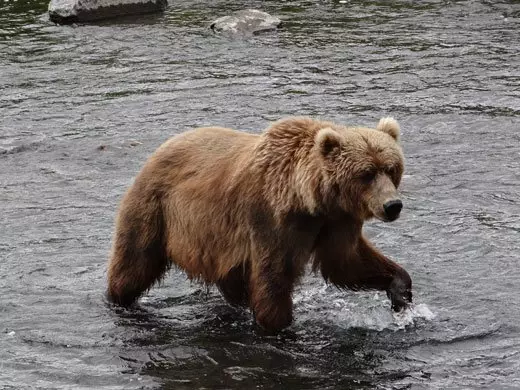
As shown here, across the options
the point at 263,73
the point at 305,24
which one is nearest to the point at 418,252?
the point at 263,73

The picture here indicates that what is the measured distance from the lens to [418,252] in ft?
27.4

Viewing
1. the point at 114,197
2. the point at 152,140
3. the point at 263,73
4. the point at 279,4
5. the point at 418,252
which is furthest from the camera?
the point at 279,4

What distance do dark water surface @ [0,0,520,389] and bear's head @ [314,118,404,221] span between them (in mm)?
1063

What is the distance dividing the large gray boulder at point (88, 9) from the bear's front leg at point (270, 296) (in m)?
10.5

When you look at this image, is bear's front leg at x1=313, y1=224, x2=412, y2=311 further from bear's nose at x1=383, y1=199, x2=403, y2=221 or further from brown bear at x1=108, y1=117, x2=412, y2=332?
bear's nose at x1=383, y1=199, x2=403, y2=221

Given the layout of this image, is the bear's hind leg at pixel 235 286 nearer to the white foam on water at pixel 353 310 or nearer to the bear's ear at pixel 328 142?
the white foam on water at pixel 353 310

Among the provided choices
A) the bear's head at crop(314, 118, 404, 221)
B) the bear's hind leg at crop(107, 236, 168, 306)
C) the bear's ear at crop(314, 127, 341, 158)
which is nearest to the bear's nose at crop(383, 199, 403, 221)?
the bear's head at crop(314, 118, 404, 221)

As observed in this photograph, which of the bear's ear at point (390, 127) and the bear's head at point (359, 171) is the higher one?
the bear's ear at point (390, 127)

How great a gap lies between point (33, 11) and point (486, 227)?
10964 millimetres

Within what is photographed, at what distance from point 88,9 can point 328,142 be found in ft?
36.0

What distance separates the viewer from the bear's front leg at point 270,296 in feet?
22.2

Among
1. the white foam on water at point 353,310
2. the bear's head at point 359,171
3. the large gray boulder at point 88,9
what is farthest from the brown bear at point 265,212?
the large gray boulder at point 88,9

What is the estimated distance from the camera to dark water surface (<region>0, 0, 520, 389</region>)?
6.85m

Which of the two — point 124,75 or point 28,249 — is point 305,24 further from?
point 28,249
